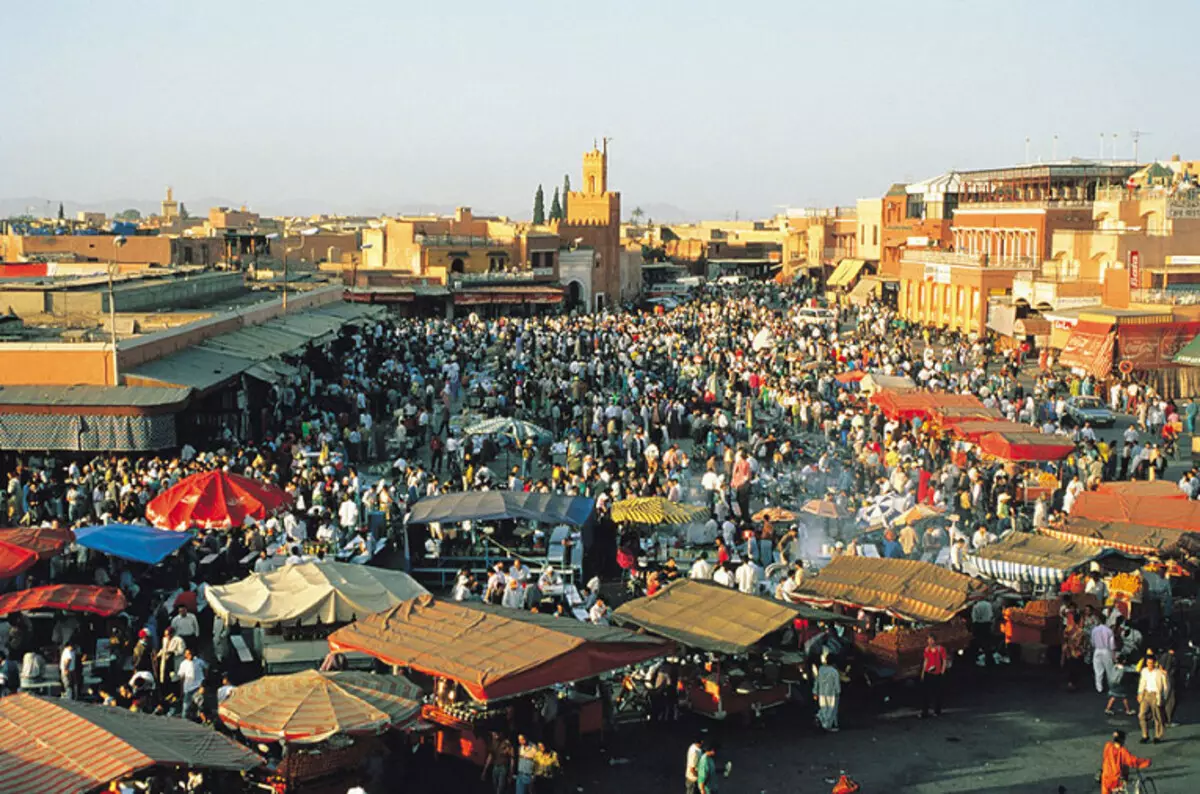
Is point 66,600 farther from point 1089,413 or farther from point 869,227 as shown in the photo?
point 869,227

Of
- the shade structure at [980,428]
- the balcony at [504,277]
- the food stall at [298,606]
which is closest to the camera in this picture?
the food stall at [298,606]

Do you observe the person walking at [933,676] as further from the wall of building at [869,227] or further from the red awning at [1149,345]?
the wall of building at [869,227]

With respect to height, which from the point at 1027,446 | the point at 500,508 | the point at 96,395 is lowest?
the point at 500,508

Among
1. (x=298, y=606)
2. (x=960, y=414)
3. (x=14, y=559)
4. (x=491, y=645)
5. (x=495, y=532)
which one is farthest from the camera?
(x=960, y=414)

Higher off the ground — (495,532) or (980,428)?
(980,428)

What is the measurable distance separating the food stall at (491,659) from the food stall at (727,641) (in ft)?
1.85

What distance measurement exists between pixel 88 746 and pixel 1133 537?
11276 millimetres

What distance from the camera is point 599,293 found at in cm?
7500

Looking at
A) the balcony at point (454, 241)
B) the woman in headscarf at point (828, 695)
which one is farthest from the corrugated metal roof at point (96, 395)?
the balcony at point (454, 241)

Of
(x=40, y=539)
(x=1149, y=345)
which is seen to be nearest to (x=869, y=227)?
(x=1149, y=345)

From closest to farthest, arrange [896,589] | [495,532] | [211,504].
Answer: [896,589] → [211,504] → [495,532]

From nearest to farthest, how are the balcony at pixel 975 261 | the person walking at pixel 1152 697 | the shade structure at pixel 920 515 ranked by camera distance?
the person walking at pixel 1152 697 < the shade structure at pixel 920 515 < the balcony at pixel 975 261

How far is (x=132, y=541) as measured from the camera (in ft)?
48.1

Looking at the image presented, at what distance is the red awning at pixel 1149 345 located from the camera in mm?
30281
